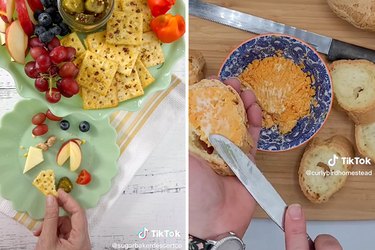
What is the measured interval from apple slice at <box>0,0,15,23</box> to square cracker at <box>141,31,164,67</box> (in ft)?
0.46

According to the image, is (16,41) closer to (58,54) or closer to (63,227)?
(58,54)

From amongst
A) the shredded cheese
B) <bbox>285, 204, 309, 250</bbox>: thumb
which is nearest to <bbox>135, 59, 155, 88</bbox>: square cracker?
the shredded cheese

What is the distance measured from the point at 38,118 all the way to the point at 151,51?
15 cm

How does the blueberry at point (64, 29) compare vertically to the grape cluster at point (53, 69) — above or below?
above

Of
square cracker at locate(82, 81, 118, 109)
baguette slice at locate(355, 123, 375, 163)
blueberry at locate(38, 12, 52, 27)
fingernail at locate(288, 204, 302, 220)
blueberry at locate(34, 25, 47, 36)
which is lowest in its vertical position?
fingernail at locate(288, 204, 302, 220)

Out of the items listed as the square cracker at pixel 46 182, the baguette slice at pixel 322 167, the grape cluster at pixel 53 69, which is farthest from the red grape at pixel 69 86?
the baguette slice at pixel 322 167

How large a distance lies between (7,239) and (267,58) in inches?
14.3

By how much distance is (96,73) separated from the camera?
0.52m

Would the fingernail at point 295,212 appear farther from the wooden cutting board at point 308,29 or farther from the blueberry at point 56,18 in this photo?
the blueberry at point 56,18

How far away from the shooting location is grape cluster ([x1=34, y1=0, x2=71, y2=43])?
1.63 feet

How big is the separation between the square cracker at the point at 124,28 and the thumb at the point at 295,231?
9.7 inches

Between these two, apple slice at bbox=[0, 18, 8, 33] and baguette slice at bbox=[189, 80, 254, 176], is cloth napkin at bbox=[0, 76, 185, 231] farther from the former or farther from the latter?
apple slice at bbox=[0, 18, 8, 33]

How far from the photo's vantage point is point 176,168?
57cm

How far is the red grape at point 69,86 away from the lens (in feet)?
1.64
